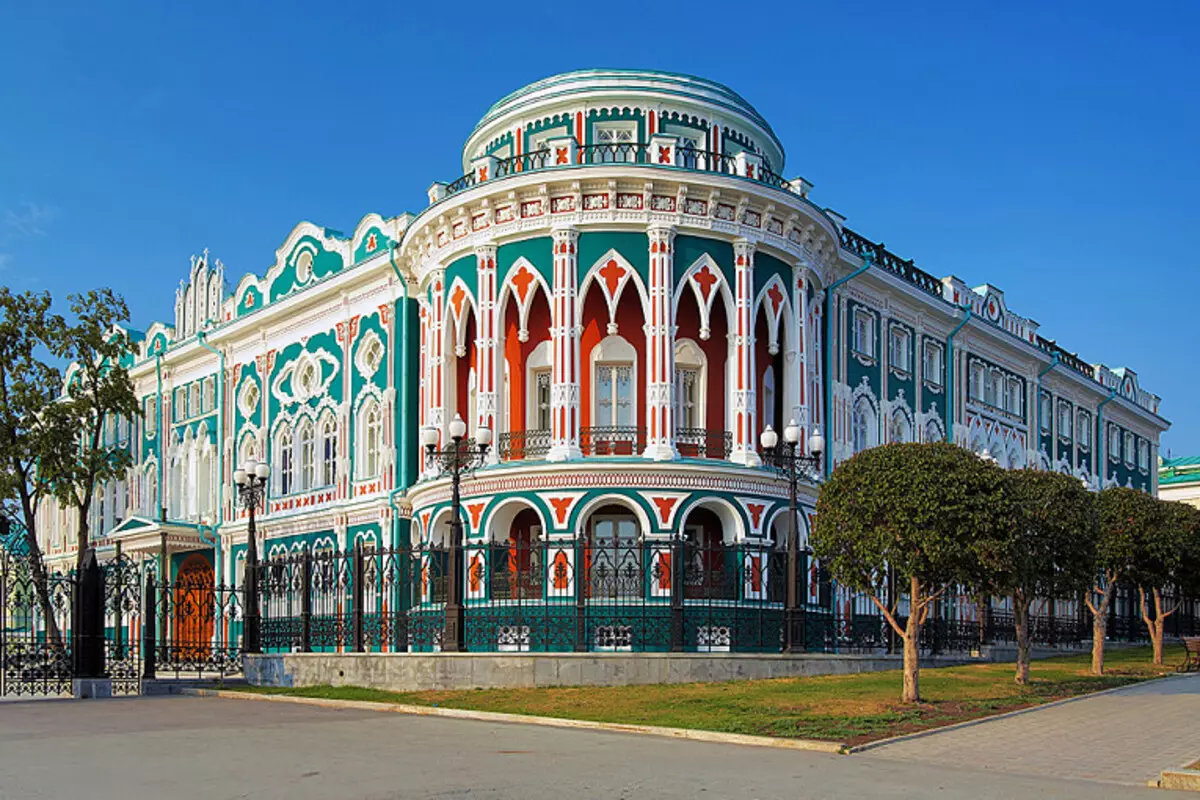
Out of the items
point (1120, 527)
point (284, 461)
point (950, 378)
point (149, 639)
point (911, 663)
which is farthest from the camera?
point (950, 378)

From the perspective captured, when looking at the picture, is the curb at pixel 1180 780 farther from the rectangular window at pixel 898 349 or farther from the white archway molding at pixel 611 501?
the rectangular window at pixel 898 349

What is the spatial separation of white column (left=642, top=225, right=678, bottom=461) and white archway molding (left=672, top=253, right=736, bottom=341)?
16.2 inches

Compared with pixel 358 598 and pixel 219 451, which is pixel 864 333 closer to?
pixel 358 598

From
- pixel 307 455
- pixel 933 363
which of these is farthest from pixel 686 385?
pixel 307 455

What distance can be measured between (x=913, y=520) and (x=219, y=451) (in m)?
26.7

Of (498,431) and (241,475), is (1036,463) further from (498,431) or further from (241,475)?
(241,475)

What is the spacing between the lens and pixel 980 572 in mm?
18953

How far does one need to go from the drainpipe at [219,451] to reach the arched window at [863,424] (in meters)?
18.5

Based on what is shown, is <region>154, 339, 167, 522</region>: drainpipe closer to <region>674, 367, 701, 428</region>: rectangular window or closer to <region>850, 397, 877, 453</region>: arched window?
<region>674, 367, 701, 428</region>: rectangular window

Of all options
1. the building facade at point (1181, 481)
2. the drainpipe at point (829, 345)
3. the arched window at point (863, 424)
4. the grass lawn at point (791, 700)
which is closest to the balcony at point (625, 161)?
the drainpipe at point (829, 345)

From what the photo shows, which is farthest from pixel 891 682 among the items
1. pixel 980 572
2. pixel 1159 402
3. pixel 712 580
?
pixel 1159 402

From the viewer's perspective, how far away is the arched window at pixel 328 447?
36.0 meters

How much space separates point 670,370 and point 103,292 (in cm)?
1595

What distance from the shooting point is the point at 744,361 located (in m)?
28.0
